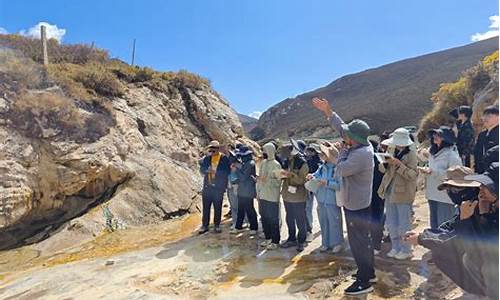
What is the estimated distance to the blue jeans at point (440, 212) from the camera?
495 cm

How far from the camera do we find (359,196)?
4.27 metres

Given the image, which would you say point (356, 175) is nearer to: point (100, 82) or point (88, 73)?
point (100, 82)

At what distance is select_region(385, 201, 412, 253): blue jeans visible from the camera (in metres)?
5.14

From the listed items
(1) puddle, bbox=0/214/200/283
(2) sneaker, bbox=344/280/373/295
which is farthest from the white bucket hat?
(1) puddle, bbox=0/214/200/283

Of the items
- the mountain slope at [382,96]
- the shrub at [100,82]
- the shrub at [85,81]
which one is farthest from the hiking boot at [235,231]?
the mountain slope at [382,96]

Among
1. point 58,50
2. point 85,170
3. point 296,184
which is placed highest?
point 58,50

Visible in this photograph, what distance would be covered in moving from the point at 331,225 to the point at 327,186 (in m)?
0.60

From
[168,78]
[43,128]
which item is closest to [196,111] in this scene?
[168,78]

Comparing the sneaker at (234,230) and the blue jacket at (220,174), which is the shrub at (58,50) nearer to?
the blue jacket at (220,174)

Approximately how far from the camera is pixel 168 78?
53.9 ft

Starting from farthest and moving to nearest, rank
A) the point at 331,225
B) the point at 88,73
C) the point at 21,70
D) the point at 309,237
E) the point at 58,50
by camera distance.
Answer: the point at 58,50 → the point at 88,73 → the point at 21,70 → the point at 309,237 → the point at 331,225

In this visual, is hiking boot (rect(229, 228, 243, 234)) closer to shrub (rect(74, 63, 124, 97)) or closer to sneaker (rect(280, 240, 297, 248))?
sneaker (rect(280, 240, 297, 248))

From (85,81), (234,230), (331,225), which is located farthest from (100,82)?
(331,225)

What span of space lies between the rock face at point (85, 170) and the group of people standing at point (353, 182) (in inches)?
130
